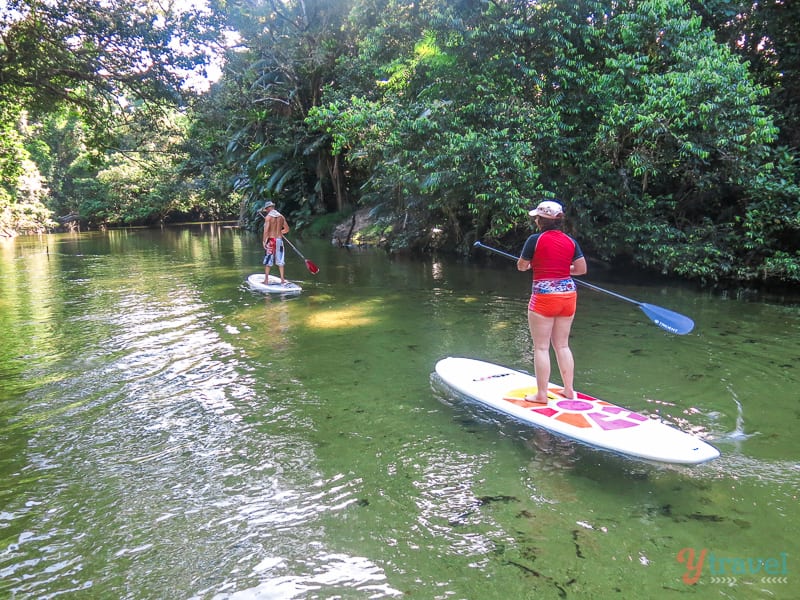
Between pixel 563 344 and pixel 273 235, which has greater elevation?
pixel 273 235

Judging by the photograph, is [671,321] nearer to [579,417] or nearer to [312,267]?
[579,417]

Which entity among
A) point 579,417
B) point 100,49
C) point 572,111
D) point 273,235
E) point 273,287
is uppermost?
point 100,49

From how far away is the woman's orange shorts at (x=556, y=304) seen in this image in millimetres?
4207

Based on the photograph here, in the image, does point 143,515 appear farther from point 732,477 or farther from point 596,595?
point 732,477

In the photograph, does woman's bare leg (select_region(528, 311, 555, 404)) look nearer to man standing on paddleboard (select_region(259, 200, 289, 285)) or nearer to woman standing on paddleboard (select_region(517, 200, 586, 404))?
woman standing on paddleboard (select_region(517, 200, 586, 404))

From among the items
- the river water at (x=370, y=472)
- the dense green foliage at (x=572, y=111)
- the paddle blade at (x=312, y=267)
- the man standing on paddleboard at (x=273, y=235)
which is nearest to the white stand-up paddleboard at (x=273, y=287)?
the man standing on paddleboard at (x=273, y=235)

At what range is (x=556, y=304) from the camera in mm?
4207

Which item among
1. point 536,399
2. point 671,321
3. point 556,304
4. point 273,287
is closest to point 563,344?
point 556,304

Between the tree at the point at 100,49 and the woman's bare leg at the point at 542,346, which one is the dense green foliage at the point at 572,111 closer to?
the tree at the point at 100,49

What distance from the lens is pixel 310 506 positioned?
3146 millimetres

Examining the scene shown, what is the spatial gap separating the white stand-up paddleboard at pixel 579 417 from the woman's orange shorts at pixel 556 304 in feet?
2.35

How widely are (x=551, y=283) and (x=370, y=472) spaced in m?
2.00

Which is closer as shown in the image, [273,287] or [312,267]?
[273,287]

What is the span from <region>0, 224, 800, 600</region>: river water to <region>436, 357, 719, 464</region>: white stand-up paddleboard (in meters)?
0.13
